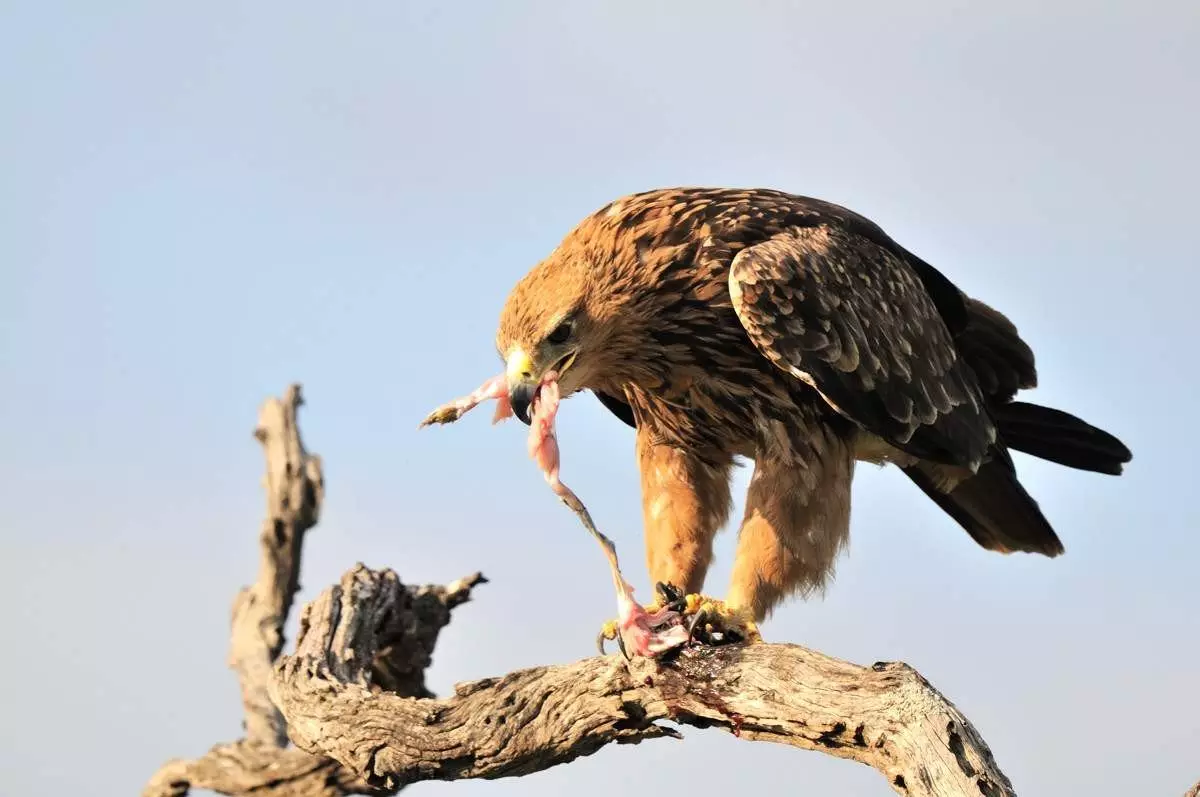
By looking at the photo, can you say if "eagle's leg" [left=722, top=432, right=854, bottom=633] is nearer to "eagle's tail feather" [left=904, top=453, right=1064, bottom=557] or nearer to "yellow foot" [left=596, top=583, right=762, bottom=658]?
"yellow foot" [left=596, top=583, right=762, bottom=658]

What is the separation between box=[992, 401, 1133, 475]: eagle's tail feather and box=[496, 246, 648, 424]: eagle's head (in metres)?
2.38

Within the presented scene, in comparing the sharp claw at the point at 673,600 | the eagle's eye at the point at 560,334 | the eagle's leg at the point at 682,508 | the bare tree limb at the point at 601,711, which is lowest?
the bare tree limb at the point at 601,711

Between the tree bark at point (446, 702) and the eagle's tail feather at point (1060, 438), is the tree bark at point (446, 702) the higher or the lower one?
the lower one

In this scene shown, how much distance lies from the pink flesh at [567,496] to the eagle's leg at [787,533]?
1.78 ft

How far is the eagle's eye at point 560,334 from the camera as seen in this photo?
5188 millimetres

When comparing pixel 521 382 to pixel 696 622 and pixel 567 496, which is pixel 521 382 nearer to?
pixel 567 496

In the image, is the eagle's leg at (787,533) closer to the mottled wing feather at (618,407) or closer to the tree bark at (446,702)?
the tree bark at (446,702)

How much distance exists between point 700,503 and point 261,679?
10.1 ft

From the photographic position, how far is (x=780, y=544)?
544 centimetres

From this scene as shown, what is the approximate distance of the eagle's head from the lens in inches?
202

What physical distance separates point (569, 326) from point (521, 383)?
33 centimetres

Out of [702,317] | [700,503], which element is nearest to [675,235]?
[702,317]

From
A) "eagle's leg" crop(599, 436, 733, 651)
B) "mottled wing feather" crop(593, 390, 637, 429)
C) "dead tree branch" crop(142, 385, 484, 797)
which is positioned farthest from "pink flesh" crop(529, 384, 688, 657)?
"dead tree branch" crop(142, 385, 484, 797)

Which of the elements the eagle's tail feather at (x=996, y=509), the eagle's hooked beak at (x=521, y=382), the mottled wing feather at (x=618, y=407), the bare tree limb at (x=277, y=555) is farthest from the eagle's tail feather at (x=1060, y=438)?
the bare tree limb at (x=277, y=555)
